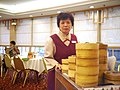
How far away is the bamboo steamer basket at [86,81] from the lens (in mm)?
954

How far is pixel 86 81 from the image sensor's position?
3.16ft

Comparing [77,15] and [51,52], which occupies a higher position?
[77,15]

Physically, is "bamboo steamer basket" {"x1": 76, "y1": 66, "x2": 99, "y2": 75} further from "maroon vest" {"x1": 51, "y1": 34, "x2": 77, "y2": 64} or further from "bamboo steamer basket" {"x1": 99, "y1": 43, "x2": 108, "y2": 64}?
"maroon vest" {"x1": 51, "y1": 34, "x2": 77, "y2": 64}

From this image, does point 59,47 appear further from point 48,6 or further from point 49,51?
point 48,6

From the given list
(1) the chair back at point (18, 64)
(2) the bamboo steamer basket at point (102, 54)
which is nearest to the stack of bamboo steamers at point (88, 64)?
(2) the bamboo steamer basket at point (102, 54)

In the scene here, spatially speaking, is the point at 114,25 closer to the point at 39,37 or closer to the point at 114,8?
the point at 114,8

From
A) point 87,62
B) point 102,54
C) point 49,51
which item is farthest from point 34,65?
point 87,62

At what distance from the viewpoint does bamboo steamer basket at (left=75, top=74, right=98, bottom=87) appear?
3.13 ft

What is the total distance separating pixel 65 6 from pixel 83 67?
601 cm

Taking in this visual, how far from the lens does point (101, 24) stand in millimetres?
7062

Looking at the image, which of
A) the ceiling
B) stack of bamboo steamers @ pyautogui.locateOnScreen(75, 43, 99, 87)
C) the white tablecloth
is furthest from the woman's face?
the ceiling

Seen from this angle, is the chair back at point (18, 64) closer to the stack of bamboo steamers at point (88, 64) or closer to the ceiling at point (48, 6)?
the ceiling at point (48, 6)

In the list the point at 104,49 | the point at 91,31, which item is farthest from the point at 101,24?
the point at 104,49

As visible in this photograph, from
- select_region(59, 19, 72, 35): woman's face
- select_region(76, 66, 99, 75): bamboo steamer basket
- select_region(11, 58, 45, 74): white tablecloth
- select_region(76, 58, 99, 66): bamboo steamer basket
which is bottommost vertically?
select_region(11, 58, 45, 74): white tablecloth
